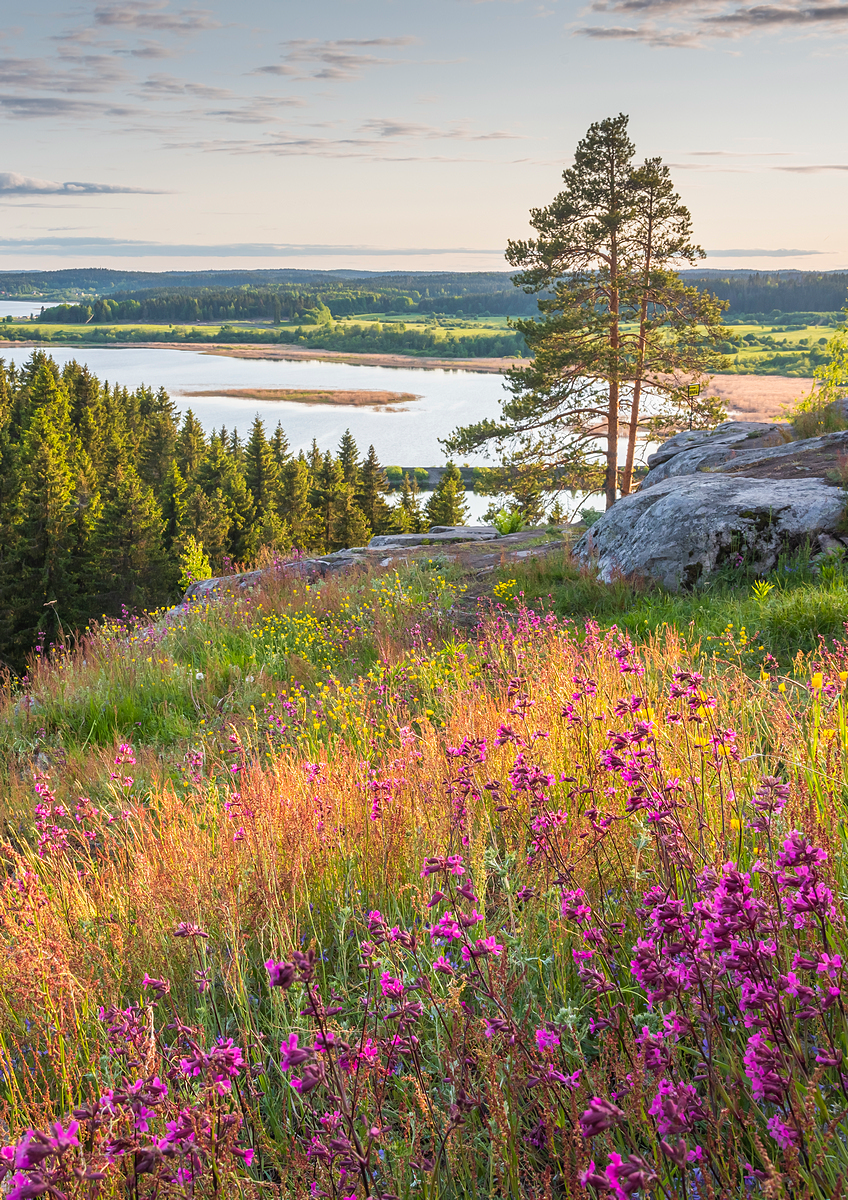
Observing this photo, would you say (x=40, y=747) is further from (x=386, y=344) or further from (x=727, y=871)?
(x=386, y=344)

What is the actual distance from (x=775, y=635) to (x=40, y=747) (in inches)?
257

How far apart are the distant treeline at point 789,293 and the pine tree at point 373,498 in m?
73.1

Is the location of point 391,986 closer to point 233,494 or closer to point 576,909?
point 576,909

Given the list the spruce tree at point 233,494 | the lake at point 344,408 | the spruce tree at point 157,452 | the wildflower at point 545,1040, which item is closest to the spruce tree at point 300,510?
the spruce tree at point 233,494

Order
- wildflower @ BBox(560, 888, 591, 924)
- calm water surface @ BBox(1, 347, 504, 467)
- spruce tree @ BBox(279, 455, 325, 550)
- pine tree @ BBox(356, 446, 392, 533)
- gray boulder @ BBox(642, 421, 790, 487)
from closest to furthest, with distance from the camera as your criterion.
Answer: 1. wildflower @ BBox(560, 888, 591, 924)
2. gray boulder @ BBox(642, 421, 790, 487)
3. spruce tree @ BBox(279, 455, 325, 550)
4. pine tree @ BBox(356, 446, 392, 533)
5. calm water surface @ BBox(1, 347, 504, 467)

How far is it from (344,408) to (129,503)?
105 metres

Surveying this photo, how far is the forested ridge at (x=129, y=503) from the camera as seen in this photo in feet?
131

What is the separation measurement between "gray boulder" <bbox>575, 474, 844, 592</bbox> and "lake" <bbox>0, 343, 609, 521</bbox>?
72.0 m

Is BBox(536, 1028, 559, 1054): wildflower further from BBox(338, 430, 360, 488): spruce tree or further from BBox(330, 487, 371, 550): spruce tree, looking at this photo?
BBox(338, 430, 360, 488): spruce tree

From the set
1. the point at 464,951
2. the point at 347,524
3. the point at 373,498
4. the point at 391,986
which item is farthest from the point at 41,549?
the point at 464,951

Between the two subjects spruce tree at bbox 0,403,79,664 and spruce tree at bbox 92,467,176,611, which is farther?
spruce tree at bbox 92,467,176,611

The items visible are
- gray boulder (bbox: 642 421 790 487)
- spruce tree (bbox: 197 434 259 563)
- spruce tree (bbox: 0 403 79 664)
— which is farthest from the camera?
spruce tree (bbox: 197 434 259 563)

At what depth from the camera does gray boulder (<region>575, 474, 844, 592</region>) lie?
7.64 metres

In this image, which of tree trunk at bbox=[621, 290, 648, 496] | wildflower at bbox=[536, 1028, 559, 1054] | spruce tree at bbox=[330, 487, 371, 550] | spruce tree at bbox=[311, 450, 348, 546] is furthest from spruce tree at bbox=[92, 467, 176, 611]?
wildflower at bbox=[536, 1028, 559, 1054]
